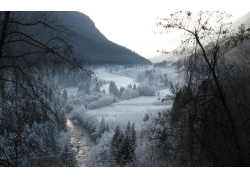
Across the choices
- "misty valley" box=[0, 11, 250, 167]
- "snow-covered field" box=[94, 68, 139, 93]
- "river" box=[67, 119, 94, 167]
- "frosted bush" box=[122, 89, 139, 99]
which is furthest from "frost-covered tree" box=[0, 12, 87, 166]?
"frosted bush" box=[122, 89, 139, 99]

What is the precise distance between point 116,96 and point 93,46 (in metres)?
1.01

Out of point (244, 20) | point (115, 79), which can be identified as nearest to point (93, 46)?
point (115, 79)

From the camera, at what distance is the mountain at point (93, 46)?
11.8 feet

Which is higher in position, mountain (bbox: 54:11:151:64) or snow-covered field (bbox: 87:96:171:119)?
mountain (bbox: 54:11:151:64)

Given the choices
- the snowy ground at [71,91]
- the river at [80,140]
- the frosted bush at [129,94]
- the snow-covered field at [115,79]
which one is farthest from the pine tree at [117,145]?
the snowy ground at [71,91]

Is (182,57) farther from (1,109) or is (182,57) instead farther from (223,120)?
(1,109)

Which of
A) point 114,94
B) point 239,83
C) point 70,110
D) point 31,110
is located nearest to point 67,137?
point 70,110

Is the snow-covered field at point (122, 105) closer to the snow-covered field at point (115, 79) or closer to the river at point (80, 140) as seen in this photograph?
the snow-covered field at point (115, 79)

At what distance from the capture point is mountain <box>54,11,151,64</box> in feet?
11.8

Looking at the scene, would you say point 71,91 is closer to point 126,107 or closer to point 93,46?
point 93,46

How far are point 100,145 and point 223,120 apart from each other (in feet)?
6.93

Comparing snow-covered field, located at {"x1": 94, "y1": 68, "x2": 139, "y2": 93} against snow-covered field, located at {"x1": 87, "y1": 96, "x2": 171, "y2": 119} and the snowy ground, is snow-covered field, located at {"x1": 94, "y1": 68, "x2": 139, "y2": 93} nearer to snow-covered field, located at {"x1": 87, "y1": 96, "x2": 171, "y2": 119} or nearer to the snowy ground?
snow-covered field, located at {"x1": 87, "y1": 96, "x2": 171, "y2": 119}

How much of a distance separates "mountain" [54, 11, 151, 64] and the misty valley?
2cm

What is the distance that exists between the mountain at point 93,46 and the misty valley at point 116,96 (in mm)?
20
